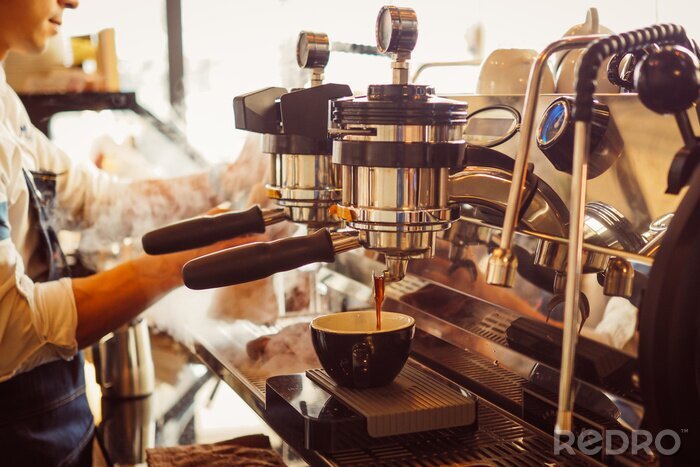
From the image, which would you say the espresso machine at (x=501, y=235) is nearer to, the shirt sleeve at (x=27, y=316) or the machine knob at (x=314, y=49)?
the machine knob at (x=314, y=49)

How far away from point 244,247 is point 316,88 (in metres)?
0.22

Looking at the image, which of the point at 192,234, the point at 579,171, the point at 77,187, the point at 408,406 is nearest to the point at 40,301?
the point at 192,234

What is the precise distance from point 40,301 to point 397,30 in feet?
2.57

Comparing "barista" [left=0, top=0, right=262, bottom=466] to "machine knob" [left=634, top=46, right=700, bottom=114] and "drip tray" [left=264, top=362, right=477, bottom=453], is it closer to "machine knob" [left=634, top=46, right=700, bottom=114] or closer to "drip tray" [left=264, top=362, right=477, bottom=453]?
"drip tray" [left=264, top=362, right=477, bottom=453]

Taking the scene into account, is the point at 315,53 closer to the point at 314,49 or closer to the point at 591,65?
the point at 314,49

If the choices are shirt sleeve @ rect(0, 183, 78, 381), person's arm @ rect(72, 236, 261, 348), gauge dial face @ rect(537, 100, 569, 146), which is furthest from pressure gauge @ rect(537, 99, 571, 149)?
shirt sleeve @ rect(0, 183, 78, 381)

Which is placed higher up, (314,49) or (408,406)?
(314,49)

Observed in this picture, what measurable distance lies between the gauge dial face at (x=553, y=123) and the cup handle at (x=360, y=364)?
283 mm

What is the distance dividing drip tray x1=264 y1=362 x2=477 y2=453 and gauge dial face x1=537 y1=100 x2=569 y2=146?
0.28 m

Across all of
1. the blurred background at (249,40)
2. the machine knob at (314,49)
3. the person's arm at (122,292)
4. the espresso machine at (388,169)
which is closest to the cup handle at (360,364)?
the espresso machine at (388,169)

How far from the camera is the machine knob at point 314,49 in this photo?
976 mm

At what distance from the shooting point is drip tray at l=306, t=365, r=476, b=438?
0.80 m

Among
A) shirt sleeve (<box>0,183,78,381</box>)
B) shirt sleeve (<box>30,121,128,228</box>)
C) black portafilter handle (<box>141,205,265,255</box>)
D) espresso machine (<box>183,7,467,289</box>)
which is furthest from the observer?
shirt sleeve (<box>30,121,128,228</box>)

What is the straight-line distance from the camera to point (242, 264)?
77cm
